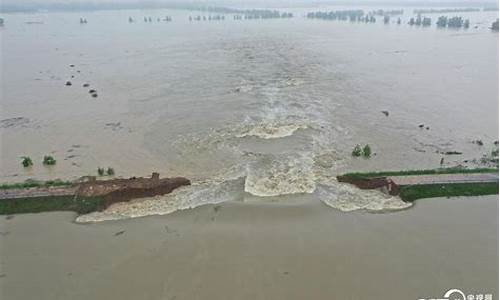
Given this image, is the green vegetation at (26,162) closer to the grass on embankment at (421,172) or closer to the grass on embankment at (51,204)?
the grass on embankment at (51,204)

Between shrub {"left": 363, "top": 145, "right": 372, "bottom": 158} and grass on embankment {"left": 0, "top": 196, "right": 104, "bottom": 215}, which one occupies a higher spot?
shrub {"left": 363, "top": 145, "right": 372, "bottom": 158}

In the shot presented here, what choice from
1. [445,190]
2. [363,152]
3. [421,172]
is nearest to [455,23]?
[363,152]

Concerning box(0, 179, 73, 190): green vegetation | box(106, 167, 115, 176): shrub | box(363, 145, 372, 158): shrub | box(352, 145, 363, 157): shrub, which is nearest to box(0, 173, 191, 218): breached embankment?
box(0, 179, 73, 190): green vegetation

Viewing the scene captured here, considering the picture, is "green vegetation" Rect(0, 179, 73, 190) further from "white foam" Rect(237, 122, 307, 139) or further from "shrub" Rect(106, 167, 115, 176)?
"white foam" Rect(237, 122, 307, 139)

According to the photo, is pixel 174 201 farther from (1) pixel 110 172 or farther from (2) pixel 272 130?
(2) pixel 272 130

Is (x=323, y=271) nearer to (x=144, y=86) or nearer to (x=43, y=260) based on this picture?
(x=43, y=260)

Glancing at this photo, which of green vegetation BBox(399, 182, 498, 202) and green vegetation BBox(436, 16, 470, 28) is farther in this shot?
green vegetation BBox(436, 16, 470, 28)

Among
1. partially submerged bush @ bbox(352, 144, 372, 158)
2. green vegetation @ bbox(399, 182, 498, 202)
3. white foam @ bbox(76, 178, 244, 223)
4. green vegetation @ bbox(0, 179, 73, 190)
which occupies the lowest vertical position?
white foam @ bbox(76, 178, 244, 223)
